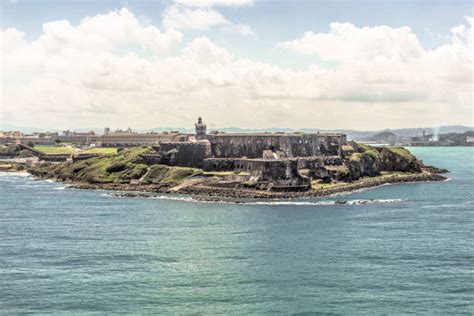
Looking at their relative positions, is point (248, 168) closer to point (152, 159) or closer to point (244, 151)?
point (244, 151)

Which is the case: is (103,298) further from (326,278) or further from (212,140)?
(212,140)

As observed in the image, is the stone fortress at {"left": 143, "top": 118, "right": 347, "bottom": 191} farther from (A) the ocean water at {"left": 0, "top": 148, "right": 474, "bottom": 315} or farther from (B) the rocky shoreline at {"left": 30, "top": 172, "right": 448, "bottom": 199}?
(A) the ocean water at {"left": 0, "top": 148, "right": 474, "bottom": 315}

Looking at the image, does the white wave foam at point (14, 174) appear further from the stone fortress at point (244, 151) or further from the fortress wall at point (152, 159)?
the stone fortress at point (244, 151)

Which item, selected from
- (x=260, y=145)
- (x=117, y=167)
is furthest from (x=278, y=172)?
(x=117, y=167)

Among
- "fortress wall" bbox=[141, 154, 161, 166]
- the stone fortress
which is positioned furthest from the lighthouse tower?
"fortress wall" bbox=[141, 154, 161, 166]

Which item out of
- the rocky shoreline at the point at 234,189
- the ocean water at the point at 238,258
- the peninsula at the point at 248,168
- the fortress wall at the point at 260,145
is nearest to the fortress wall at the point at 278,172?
the peninsula at the point at 248,168

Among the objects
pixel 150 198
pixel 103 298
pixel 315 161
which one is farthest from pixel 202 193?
pixel 103 298
